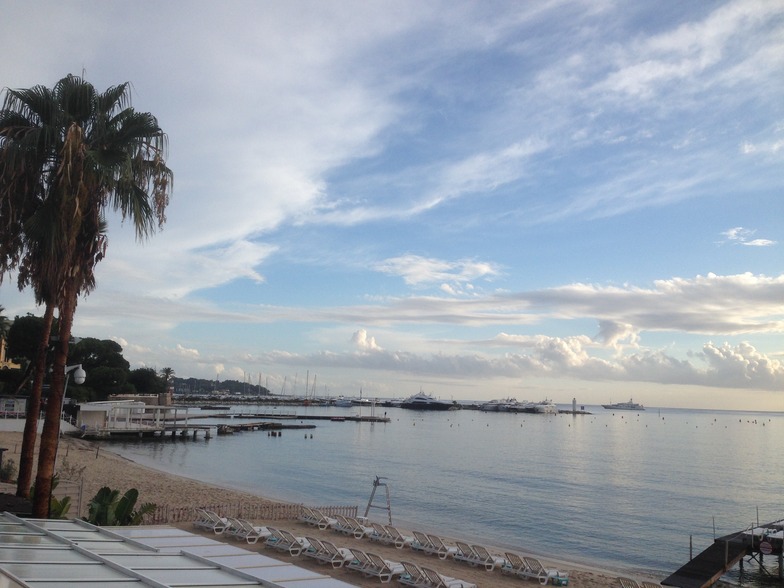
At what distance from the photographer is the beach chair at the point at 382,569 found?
15.6 m

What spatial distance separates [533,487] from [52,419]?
41474 mm

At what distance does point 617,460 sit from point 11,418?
62.6 m

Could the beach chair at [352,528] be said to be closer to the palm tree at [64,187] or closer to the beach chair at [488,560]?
the beach chair at [488,560]

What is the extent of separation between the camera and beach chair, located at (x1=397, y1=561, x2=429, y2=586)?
14.9 metres

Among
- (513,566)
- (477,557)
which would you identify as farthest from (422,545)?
(513,566)

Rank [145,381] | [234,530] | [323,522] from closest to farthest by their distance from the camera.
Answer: [234,530], [323,522], [145,381]

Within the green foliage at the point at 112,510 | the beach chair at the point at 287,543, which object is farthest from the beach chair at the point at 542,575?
the green foliage at the point at 112,510

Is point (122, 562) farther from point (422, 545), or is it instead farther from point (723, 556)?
point (723, 556)

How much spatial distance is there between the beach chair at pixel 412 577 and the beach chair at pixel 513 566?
13.8ft

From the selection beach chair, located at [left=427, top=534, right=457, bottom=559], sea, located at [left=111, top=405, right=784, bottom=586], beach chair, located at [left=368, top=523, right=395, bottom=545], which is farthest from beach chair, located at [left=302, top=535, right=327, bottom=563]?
sea, located at [left=111, top=405, right=784, bottom=586]

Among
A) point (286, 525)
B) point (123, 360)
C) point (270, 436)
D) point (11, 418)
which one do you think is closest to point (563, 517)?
point (286, 525)

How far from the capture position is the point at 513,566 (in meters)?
18.2

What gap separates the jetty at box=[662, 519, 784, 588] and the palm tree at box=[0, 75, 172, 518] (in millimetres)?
18165

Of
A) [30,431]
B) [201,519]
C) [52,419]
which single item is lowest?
[201,519]
